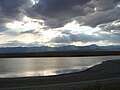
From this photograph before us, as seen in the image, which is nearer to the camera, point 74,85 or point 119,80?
point 74,85

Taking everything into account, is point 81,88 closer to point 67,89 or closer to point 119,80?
point 67,89

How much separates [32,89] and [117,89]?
12.5 feet

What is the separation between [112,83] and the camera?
12.3 m

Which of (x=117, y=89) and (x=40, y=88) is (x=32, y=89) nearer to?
(x=40, y=88)

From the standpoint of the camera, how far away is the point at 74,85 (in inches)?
473

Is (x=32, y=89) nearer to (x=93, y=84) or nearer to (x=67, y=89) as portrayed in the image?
(x=67, y=89)

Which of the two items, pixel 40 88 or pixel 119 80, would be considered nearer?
pixel 40 88

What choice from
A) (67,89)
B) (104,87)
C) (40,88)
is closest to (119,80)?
(104,87)

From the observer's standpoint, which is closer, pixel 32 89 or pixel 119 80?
pixel 32 89

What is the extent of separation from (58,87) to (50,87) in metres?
0.35

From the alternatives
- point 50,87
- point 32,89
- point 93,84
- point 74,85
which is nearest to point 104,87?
point 93,84

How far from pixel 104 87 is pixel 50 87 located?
234 centimetres

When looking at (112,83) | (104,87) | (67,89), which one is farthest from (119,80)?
(67,89)

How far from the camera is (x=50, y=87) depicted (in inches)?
465
